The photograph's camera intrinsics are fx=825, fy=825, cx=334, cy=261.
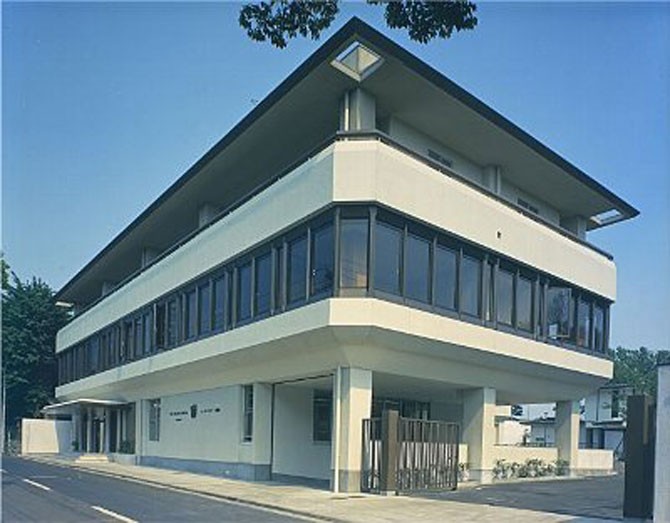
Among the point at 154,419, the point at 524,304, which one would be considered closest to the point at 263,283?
the point at 524,304

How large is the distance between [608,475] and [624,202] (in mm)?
11153

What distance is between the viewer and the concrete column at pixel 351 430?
66.8ft

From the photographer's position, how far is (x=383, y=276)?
20.9m

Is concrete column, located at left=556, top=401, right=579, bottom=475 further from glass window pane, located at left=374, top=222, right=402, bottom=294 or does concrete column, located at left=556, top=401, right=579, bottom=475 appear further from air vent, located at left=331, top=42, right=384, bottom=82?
air vent, located at left=331, top=42, right=384, bottom=82

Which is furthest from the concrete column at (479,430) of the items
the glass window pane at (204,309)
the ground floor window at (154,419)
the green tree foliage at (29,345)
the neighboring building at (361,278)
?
the green tree foliage at (29,345)

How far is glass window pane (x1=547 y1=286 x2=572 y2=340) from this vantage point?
2828 cm

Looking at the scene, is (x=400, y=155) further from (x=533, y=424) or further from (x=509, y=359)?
(x=533, y=424)

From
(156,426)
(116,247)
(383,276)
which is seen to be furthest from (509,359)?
(116,247)

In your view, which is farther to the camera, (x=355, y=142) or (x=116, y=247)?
(x=116, y=247)

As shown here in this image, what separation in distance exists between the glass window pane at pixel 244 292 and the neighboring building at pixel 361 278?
2.9 inches

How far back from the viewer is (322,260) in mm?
21266

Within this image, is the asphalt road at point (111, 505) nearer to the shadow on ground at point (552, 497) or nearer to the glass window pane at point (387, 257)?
the shadow on ground at point (552, 497)

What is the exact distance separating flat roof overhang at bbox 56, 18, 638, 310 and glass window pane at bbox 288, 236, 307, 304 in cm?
370

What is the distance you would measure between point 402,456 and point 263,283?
6932mm
